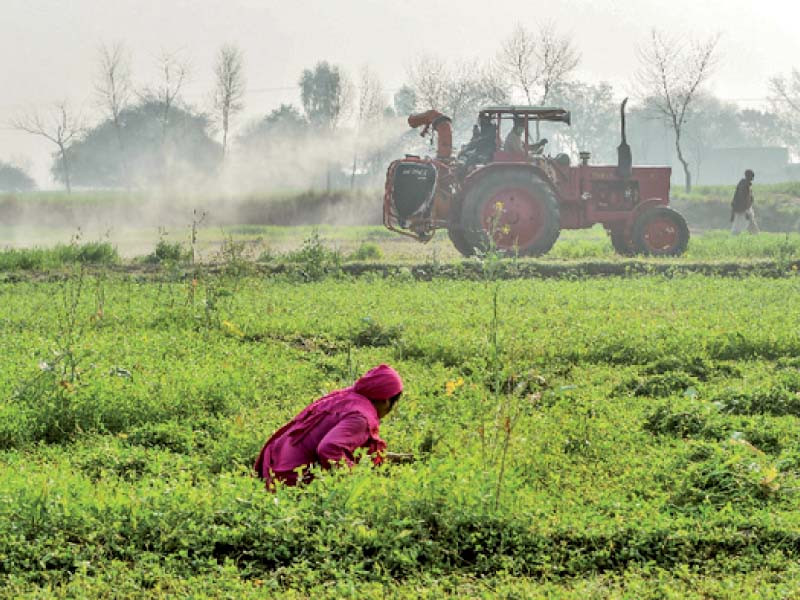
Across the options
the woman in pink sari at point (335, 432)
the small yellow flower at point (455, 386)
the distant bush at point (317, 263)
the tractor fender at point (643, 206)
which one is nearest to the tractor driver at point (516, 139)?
the tractor fender at point (643, 206)

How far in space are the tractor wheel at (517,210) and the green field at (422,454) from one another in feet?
18.4

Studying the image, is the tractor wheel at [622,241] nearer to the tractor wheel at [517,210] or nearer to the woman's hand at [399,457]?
the tractor wheel at [517,210]

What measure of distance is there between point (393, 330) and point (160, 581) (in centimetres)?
594

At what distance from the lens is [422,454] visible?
6477 mm

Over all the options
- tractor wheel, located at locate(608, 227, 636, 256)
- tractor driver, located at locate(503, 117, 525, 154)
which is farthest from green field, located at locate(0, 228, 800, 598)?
tractor wheel, located at locate(608, 227, 636, 256)

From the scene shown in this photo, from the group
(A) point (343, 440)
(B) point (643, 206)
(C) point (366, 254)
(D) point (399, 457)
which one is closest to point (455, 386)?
(D) point (399, 457)

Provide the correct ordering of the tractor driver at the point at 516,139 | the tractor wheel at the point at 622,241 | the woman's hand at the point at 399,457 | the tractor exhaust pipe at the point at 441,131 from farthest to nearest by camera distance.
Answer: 1. the tractor wheel at the point at 622,241
2. the tractor exhaust pipe at the point at 441,131
3. the tractor driver at the point at 516,139
4. the woman's hand at the point at 399,457

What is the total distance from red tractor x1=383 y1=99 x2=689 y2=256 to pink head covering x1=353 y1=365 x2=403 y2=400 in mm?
11352

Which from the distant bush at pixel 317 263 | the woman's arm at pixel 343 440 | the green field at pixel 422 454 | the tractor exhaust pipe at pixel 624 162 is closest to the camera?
the green field at pixel 422 454

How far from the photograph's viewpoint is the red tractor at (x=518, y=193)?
701 inches

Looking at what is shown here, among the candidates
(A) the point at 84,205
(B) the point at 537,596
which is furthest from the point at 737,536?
(A) the point at 84,205

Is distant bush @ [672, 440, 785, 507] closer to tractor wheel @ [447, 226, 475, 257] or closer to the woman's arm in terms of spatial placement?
the woman's arm

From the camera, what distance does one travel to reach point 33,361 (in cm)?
868

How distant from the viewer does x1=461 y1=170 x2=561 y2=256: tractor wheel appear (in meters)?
17.7
